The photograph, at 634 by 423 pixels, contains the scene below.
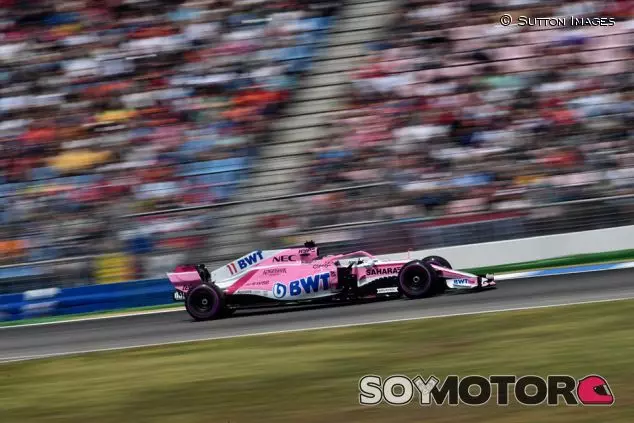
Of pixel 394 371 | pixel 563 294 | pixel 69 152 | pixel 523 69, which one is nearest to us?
pixel 394 371

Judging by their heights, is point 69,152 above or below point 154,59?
below

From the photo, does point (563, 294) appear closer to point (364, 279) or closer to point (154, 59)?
point (364, 279)

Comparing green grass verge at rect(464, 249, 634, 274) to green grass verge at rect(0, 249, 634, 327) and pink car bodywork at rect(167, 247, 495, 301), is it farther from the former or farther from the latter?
pink car bodywork at rect(167, 247, 495, 301)

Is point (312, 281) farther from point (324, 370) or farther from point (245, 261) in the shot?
point (324, 370)

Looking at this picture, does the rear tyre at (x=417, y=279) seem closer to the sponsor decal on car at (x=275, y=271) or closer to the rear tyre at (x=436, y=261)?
the rear tyre at (x=436, y=261)

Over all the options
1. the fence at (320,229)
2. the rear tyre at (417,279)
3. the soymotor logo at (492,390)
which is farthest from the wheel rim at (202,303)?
the soymotor logo at (492,390)

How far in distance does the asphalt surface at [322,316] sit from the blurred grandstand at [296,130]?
133cm

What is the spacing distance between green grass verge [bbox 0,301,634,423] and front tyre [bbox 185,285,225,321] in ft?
5.89

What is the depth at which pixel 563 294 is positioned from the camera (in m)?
11.5

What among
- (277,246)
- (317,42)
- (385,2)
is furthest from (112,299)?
(385,2)

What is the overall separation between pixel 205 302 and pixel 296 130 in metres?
3.93

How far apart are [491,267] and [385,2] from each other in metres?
4.85

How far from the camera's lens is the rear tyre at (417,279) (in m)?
11.9

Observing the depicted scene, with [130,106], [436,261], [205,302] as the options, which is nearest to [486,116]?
[436,261]
